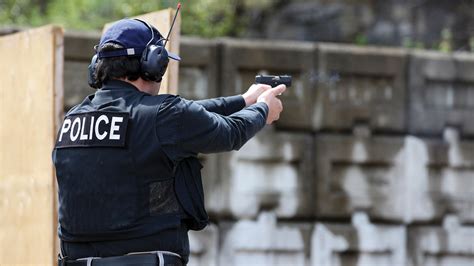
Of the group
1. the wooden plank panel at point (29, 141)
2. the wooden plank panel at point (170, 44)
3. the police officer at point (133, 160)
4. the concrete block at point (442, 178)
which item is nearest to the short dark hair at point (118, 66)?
the police officer at point (133, 160)

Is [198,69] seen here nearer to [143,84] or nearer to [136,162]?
[143,84]

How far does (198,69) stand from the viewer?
23.7 feet

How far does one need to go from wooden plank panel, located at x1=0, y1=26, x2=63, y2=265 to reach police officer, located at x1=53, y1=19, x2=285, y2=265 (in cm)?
121

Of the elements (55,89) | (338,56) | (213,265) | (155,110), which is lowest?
(213,265)

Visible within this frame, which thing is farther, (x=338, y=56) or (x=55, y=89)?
(x=338, y=56)

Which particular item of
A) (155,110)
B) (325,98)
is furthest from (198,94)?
(155,110)

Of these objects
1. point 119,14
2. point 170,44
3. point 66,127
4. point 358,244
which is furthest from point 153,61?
point 119,14

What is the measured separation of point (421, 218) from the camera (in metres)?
7.66

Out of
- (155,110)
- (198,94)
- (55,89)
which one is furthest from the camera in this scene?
(198,94)

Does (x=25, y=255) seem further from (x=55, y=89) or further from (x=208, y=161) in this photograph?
(x=208, y=161)

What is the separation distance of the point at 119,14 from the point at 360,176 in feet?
10.1

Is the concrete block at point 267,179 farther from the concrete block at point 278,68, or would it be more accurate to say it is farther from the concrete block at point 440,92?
the concrete block at point 440,92

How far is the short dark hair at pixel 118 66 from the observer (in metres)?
3.75

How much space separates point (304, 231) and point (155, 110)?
3.93 meters
